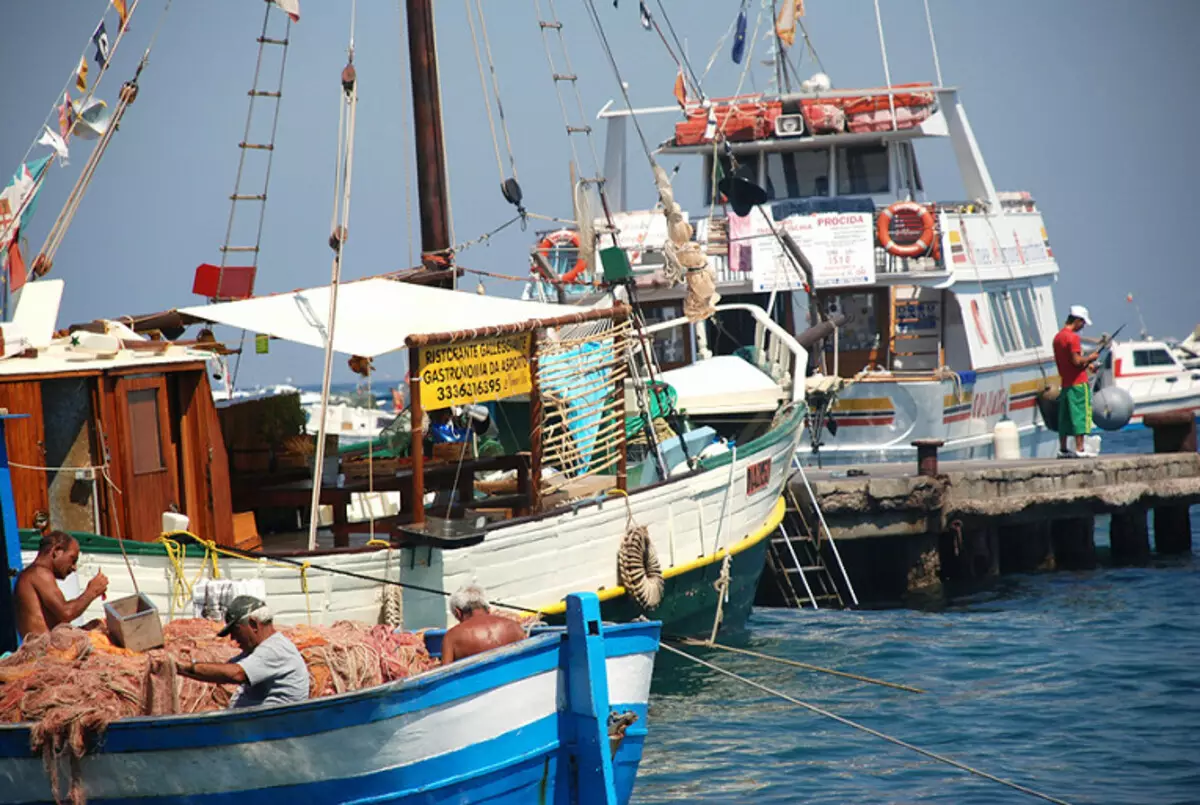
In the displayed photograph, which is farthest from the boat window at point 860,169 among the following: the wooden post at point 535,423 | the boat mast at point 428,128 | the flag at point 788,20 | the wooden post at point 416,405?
the wooden post at point 416,405

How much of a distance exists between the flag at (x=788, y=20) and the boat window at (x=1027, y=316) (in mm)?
6857

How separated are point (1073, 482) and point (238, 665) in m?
15.0

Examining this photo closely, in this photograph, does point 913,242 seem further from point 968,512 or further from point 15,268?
point 15,268

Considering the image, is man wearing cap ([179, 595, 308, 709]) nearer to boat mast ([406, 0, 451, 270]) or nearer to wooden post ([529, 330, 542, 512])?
wooden post ([529, 330, 542, 512])

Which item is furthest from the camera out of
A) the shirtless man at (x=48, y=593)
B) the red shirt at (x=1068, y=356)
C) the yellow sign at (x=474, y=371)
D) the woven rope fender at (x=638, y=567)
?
the red shirt at (x=1068, y=356)

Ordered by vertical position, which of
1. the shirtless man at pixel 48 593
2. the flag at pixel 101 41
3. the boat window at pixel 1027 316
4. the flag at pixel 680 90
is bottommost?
the shirtless man at pixel 48 593

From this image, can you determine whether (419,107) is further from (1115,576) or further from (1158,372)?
(1158,372)

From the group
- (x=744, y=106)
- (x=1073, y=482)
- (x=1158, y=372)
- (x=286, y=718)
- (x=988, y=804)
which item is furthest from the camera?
(x=1158, y=372)

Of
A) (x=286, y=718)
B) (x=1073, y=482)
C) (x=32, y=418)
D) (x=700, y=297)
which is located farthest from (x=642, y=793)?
(x=1073, y=482)

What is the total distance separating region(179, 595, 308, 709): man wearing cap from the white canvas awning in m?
3.90

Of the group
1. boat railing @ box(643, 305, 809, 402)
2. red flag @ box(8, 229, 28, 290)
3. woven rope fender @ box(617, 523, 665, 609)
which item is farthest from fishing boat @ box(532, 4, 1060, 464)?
red flag @ box(8, 229, 28, 290)

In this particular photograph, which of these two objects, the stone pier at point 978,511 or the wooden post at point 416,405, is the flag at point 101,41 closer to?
the wooden post at point 416,405

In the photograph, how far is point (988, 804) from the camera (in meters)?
11.4

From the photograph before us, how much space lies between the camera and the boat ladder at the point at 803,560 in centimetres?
1997
